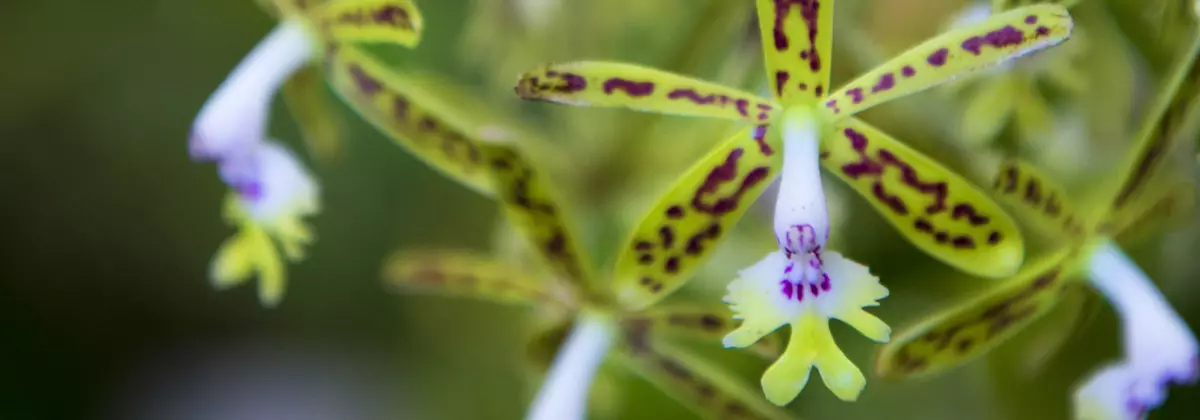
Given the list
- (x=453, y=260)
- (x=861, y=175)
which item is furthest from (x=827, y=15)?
(x=453, y=260)

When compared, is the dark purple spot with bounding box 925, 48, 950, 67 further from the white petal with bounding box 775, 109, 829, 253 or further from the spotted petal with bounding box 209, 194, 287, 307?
the spotted petal with bounding box 209, 194, 287, 307

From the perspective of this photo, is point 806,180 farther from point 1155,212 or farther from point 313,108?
point 313,108

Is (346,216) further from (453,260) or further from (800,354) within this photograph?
(800,354)

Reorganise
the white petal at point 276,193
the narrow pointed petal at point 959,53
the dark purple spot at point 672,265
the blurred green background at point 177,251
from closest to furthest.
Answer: the narrow pointed petal at point 959,53, the dark purple spot at point 672,265, the white petal at point 276,193, the blurred green background at point 177,251

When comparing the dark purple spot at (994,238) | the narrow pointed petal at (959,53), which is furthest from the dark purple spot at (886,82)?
the dark purple spot at (994,238)

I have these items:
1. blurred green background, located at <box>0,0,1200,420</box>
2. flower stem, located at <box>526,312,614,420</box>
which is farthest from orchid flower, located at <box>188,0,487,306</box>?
blurred green background, located at <box>0,0,1200,420</box>

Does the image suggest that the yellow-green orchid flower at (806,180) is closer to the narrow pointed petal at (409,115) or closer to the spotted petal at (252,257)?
the narrow pointed petal at (409,115)
